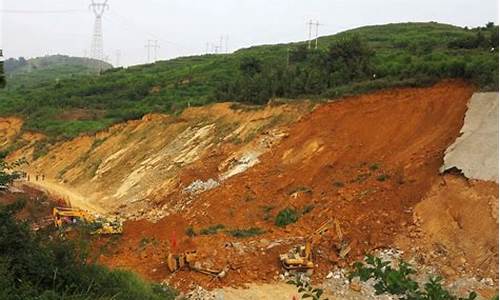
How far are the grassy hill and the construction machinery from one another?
1038 centimetres

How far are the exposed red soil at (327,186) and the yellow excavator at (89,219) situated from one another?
1.40ft

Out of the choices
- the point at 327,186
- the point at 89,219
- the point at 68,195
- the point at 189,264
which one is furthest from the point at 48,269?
the point at 68,195

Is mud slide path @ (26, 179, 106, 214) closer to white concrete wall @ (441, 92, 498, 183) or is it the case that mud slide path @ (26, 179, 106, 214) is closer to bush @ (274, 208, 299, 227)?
bush @ (274, 208, 299, 227)

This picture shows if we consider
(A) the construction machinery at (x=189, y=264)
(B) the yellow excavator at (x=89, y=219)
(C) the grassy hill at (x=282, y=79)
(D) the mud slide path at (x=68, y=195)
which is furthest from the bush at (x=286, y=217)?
(D) the mud slide path at (x=68, y=195)

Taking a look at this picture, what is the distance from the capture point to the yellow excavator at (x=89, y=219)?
17.2m

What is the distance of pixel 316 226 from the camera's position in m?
15.4

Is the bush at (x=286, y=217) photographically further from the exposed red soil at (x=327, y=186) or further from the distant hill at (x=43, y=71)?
the distant hill at (x=43, y=71)

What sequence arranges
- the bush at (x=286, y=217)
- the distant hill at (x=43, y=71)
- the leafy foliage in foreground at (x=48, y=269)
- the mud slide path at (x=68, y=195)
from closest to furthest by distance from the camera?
1. the leafy foliage in foreground at (x=48, y=269)
2. the bush at (x=286, y=217)
3. the mud slide path at (x=68, y=195)
4. the distant hill at (x=43, y=71)

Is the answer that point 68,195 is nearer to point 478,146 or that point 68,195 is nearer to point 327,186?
point 327,186

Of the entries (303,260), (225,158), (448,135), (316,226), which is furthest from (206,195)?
(448,135)

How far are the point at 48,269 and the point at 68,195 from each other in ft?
53.5

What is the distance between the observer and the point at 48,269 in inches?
361

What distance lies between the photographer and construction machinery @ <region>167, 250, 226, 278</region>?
13.6 metres

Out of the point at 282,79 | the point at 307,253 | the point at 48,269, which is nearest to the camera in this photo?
the point at 48,269
